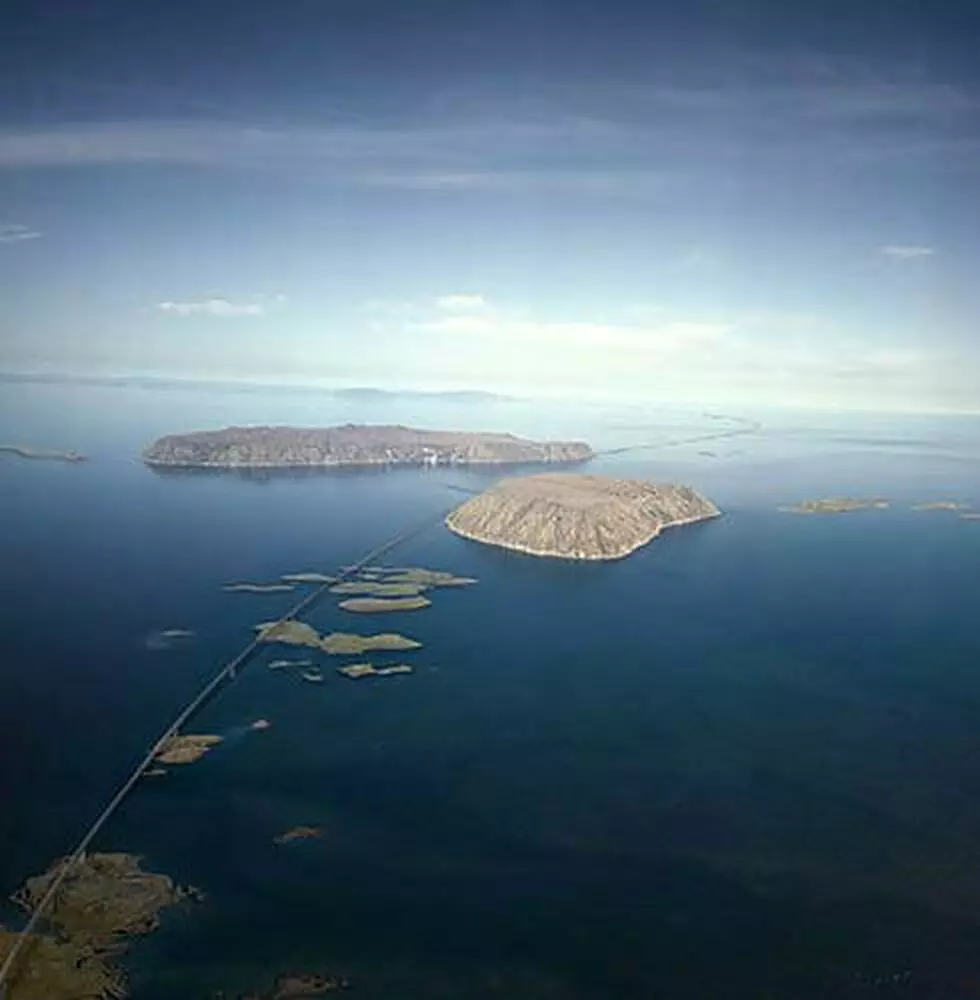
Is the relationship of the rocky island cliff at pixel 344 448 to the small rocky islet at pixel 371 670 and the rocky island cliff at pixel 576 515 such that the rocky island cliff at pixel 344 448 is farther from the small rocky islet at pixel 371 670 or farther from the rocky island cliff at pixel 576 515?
the small rocky islet at pixel 371 670

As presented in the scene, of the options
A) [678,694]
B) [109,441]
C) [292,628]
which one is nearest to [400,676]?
[292,628]

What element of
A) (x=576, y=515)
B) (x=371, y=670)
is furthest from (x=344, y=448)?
(x=371, y=670)

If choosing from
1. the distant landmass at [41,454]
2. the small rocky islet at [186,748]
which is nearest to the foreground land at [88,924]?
the small rocky islet at [186,748]

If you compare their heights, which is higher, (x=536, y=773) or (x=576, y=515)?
(x=576, y=515)

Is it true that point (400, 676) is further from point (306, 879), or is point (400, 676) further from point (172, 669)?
point (306, 879)

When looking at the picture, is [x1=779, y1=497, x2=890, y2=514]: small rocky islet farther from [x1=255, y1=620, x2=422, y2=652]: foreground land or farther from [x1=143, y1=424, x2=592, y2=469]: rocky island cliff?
[x1=255, y1=620, x2=422, y2=652]: foreground land

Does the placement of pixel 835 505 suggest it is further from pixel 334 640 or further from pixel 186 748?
pixel 186 748

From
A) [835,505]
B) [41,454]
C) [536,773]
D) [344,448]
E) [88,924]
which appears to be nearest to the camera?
[88,924]

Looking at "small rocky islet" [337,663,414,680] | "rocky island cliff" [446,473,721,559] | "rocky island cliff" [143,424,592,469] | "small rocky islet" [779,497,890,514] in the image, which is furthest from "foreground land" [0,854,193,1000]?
"rocky island cliff" [143,424,592,469]
